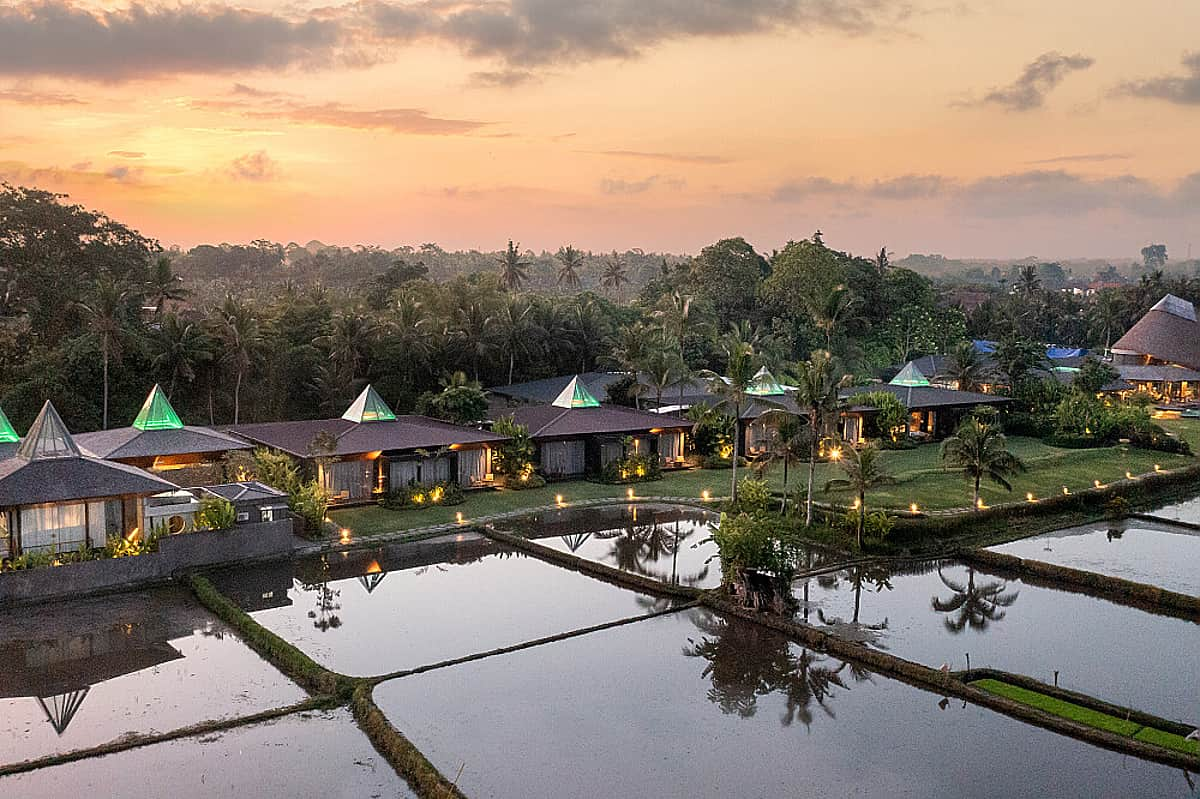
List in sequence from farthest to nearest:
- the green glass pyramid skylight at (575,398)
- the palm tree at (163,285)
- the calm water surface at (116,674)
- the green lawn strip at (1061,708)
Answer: the palm tree at (163,285)
the green glass pyramid skylight at (575,398)
the green lawn strip at (1061,708)
the calm water surface at (116,674)

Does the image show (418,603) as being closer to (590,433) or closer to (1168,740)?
(1168,740)

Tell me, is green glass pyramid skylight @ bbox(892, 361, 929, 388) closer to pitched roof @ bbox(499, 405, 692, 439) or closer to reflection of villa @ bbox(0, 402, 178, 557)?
pitched roof @ bbox(499, 405, 692, 439)

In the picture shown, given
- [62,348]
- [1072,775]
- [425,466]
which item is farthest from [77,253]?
[1072,775]

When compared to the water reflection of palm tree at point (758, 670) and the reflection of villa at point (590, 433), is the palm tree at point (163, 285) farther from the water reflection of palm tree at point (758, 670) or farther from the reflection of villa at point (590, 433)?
the water reflection of palm tree at point (758, 670)

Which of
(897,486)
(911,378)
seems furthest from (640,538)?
(911,378)

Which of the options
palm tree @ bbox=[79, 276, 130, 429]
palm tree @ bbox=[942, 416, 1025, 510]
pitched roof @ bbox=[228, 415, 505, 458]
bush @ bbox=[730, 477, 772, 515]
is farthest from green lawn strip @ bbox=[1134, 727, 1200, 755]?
palm tree @ bbox=[79, 276, 130, 429]

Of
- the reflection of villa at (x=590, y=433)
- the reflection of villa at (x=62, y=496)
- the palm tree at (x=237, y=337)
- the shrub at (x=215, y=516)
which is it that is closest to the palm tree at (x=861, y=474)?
the reflection of villa at (x=590, y=433)
